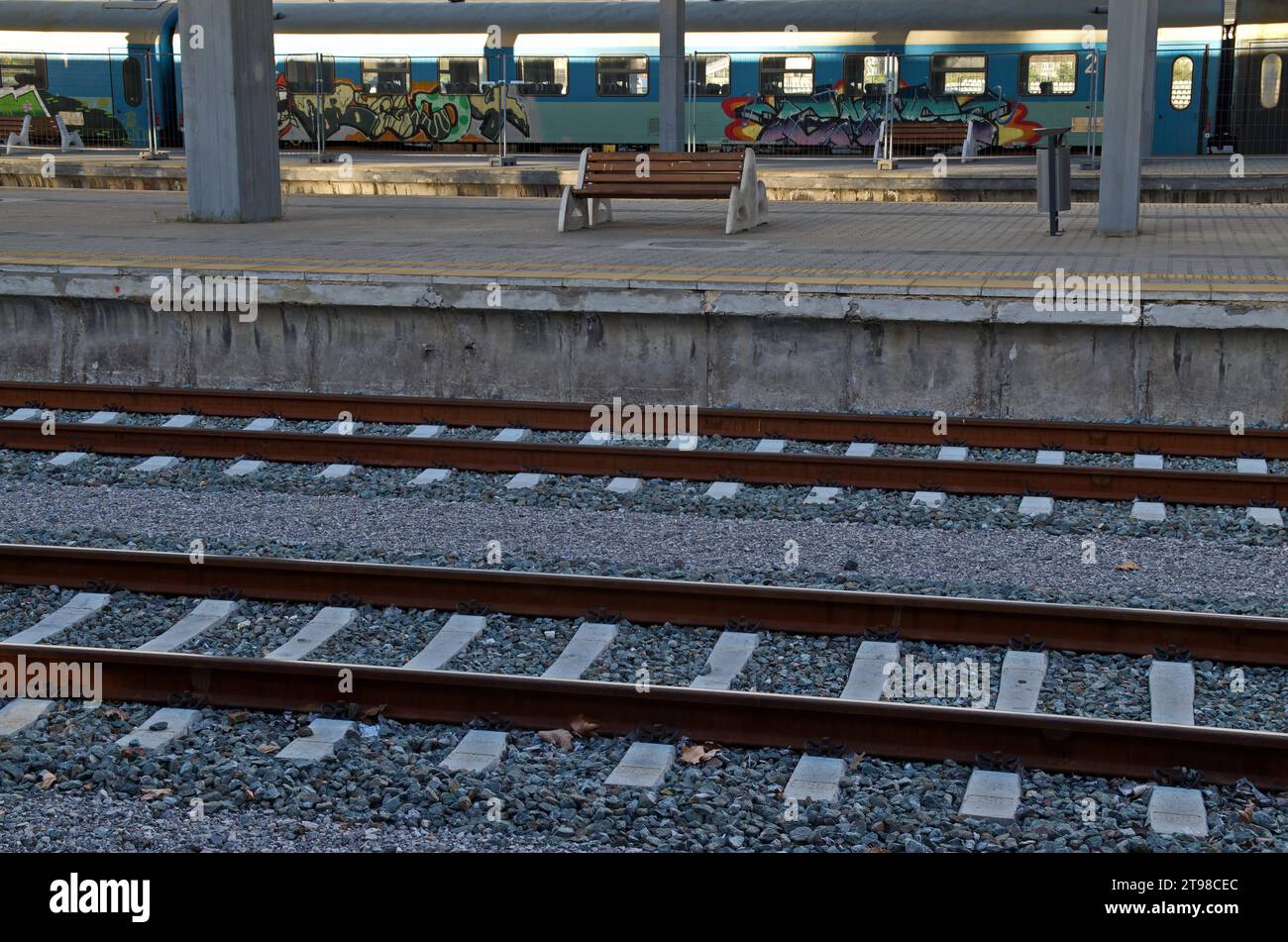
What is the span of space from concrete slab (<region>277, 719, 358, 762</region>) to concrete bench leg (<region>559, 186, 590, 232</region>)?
10.5 metres

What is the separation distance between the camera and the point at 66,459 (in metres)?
9.76

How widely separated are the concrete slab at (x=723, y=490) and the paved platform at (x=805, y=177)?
12.8 metres

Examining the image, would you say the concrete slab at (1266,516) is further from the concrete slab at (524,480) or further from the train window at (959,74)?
the train window at (959,74)

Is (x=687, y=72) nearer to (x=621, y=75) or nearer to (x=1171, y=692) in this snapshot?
(x=621, y=75)

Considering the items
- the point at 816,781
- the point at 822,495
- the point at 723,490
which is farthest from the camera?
the point at 723,490

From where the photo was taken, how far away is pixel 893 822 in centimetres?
484

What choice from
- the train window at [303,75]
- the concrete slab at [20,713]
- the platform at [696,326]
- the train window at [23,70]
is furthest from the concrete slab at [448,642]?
the train window at [23,70]

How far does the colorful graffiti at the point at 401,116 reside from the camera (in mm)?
30125

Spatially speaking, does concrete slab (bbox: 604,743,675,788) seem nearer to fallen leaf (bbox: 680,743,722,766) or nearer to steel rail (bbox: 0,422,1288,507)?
fallen leaf (bbox: 680,743,722,766)

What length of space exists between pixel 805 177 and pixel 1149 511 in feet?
45.8

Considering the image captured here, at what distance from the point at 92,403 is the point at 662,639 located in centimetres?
625

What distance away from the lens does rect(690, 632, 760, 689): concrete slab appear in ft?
19.9

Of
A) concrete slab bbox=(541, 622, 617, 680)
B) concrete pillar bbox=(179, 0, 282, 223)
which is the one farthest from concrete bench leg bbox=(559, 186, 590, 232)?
concrete slab bbox=(541, 622, 617, 680)

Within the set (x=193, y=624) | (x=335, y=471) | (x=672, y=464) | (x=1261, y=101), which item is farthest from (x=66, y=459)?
(x=1261, y=101)
